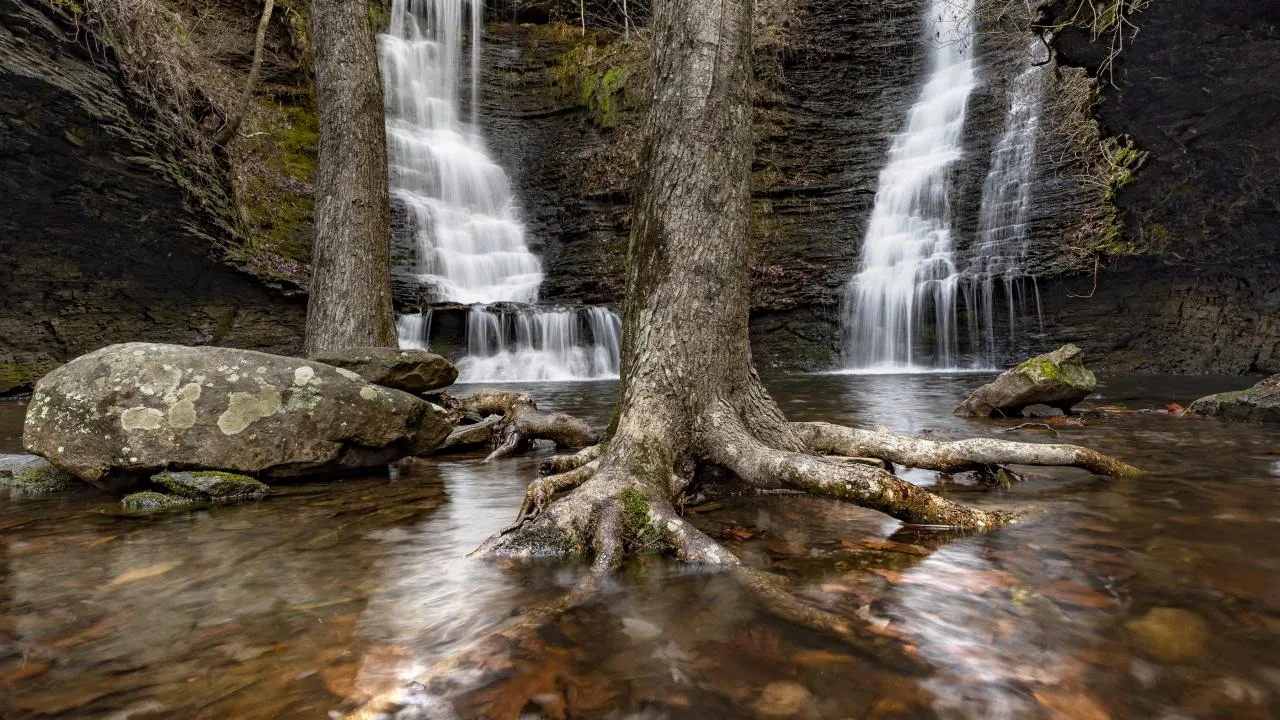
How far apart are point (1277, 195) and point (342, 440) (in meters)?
15.6

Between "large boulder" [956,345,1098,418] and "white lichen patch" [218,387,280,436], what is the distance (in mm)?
6811

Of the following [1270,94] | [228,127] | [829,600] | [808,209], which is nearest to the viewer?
[829,600]

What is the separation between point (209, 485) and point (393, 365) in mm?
1843

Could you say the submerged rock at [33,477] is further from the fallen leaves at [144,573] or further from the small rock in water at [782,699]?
the small rock in water at [782,699]

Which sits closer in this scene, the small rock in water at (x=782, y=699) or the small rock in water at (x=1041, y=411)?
the small rock in water at (x=782, y=699)

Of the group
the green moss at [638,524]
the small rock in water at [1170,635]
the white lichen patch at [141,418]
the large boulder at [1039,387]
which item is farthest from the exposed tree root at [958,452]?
the white lichen patch at [141,418]

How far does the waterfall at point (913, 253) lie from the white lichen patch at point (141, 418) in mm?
15017

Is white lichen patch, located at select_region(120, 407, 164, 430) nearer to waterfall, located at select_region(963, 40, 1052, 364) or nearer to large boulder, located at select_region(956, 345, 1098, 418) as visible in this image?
large boulder, located at select_region(956, 345, 1098, 418)

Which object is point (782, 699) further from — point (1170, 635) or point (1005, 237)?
point (1005, 237)

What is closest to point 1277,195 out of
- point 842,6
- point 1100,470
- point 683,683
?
point 1100,470

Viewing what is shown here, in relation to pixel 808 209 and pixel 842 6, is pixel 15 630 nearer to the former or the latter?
pixel 808 209

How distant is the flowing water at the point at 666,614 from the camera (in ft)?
5.31

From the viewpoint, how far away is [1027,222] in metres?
14.9

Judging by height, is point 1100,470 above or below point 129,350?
below
